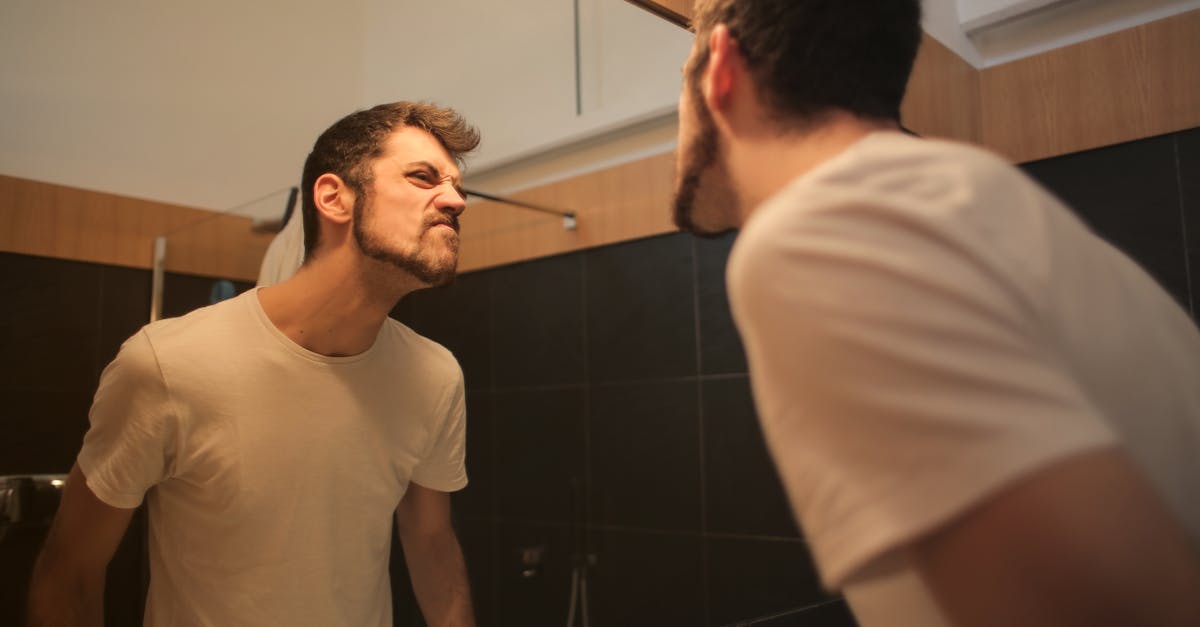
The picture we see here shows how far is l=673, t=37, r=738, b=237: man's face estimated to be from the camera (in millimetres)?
667

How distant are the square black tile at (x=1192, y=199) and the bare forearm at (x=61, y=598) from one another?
1.76 m

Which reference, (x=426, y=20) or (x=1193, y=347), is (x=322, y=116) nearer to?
(x=426, y=20)

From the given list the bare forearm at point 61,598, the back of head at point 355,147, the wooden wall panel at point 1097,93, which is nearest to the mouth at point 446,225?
the back of head at point 355,147

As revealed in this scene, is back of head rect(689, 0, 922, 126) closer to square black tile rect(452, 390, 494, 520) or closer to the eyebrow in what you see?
the eyebrow

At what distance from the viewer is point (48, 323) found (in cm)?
81

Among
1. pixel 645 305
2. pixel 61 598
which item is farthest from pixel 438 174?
pixel 645 305

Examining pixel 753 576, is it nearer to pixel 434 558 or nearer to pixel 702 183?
pixel 434 558

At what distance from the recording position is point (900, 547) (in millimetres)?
373

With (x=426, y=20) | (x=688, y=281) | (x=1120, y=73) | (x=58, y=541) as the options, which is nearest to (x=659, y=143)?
(x=688, y=281)

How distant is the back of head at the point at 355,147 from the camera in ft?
3.35

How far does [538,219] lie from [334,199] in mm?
506

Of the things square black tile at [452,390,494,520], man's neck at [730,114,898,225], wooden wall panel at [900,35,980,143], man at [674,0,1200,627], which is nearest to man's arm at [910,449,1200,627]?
man at [674,0,1200,627]

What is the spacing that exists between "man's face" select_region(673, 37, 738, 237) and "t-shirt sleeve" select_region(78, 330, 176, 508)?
629 millimetres

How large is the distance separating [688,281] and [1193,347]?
4.38 ft
